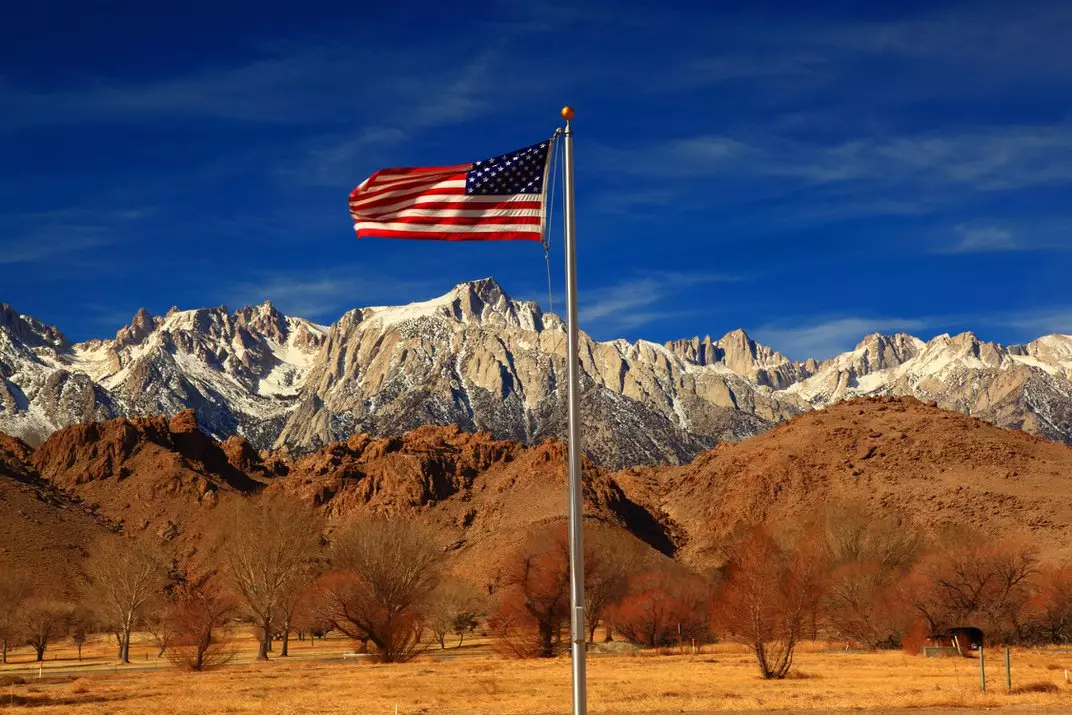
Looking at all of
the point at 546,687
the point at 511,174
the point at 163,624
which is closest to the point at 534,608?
the point at 163,624

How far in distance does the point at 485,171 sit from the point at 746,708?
2616cm

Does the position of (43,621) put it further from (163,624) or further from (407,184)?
(407,184)

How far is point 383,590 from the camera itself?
78.9 metres

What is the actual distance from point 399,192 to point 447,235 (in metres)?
1.22

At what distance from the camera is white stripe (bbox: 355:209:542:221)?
21359 millimetres

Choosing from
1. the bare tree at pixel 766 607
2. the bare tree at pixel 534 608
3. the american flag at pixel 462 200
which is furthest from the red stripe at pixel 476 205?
the bare tree at pixel 534 608

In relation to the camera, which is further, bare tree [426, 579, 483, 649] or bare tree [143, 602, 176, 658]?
bare tree [426, 579, 483, 649]

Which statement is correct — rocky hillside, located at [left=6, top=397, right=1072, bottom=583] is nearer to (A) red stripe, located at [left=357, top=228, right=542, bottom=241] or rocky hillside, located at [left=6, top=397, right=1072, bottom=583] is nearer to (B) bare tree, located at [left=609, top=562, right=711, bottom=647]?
(B) bare tree, located at [left=609, top=562, right=711, bottom=647]

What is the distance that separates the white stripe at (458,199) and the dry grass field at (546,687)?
24.1 meters

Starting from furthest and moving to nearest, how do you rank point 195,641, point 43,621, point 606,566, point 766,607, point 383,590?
1. point 606,566
2. point 43,621
3. point 383,590
4. point 195,641
5. point 766,607

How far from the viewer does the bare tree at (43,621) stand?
95.1 metres

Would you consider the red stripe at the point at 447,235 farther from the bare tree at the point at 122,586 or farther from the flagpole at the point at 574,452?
the bare tree at the point at 122,586

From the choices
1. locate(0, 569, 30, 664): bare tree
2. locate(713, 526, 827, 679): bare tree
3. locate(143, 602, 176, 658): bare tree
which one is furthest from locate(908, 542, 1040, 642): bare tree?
locate(0, 569, 30, 664): bare tree

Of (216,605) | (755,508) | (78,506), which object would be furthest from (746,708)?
(78,506)
